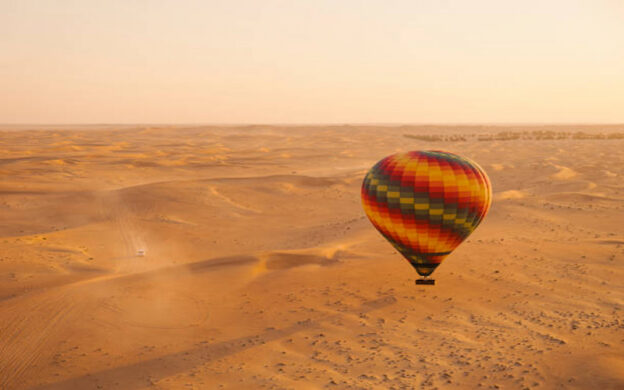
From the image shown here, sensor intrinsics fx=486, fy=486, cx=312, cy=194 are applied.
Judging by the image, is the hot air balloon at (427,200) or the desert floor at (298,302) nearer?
the desert floor at (298,302)

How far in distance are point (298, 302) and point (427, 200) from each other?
4.00 metres

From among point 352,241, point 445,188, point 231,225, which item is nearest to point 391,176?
point 445,188

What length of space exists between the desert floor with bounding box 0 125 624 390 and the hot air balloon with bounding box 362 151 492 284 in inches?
56.3

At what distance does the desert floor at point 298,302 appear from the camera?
8812mm

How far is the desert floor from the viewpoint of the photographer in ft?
28.9

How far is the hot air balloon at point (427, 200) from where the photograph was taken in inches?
453

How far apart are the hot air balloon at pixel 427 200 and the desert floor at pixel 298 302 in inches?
56.3

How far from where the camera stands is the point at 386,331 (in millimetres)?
10328

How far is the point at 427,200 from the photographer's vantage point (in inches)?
452

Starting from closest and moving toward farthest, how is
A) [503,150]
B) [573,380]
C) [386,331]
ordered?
[573,380], [386,331], [503,150]

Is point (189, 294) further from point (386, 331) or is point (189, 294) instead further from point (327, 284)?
point (386, 331)

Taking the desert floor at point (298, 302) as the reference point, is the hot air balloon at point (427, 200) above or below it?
above

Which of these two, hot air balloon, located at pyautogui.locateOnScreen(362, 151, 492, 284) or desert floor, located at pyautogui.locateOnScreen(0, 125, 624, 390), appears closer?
desert floor, located at pyautogui.locateOnScreen(0, 125, 624, 390)

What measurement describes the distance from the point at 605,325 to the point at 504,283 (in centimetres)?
287
